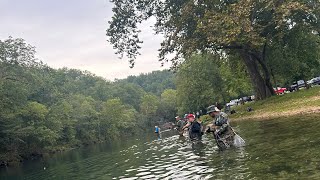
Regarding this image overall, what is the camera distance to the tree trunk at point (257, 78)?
45875mm

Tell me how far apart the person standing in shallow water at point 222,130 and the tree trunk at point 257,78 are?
28.7 metres

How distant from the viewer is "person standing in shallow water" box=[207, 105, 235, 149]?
58.1 feet

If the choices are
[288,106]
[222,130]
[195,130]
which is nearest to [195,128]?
[195,130]

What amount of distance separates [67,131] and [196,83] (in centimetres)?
3698

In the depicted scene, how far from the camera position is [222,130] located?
1770cm

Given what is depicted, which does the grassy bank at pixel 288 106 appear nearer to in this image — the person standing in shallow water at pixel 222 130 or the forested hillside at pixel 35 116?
the person standing in shallow water at pixel 222 130

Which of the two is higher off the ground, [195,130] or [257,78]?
[257,78]

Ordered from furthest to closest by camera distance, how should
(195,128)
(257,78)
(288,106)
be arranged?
(257,78)
(288,106)
(195,128)

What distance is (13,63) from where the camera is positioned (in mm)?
69938

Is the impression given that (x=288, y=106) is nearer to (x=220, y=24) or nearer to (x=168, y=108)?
(x=220, y=24)

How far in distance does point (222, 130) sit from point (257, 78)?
99.4 feet

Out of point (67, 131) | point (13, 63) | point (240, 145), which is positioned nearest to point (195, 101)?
point (67, 131)

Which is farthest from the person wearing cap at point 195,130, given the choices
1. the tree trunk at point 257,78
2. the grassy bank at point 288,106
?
the tree trunk at point 257,78

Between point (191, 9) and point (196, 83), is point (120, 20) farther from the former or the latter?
point (196, 83)
